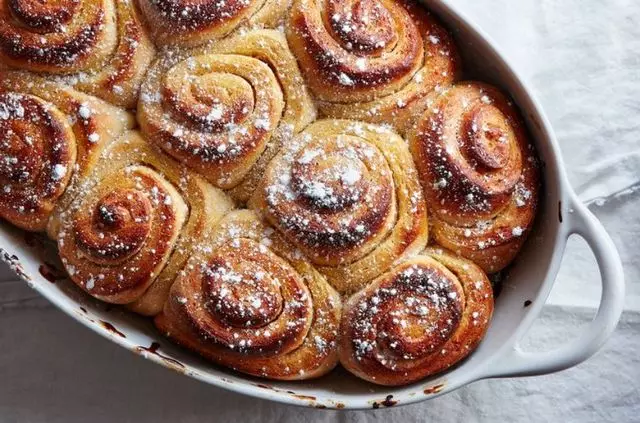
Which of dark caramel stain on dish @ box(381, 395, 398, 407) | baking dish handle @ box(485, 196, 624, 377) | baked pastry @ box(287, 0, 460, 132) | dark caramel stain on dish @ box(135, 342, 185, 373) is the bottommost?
dark caramel stain on dish @ box(381, 395, 398, 407)

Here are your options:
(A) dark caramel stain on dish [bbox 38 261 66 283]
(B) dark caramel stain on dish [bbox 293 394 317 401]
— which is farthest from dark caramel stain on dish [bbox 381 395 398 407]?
(A) dark caramel stain on dish [bbox 38 261 66 283]

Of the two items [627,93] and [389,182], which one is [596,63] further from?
[389,182]

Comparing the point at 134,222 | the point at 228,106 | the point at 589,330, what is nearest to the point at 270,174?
the point at 228,106

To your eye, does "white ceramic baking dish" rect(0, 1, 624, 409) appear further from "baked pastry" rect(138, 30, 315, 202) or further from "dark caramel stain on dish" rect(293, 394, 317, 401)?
"baked pastry" rect(138, 30, 315, 202)

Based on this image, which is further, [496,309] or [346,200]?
[496,309]

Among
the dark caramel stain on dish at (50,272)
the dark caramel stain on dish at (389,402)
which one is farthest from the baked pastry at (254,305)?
the dark caramel stain on dish at (50,272)

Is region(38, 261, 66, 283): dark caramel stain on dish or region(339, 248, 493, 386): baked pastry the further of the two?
region(38, 261, 66, 283): dark caramel stain on dish

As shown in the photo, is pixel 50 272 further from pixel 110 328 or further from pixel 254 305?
pixel 254 305
